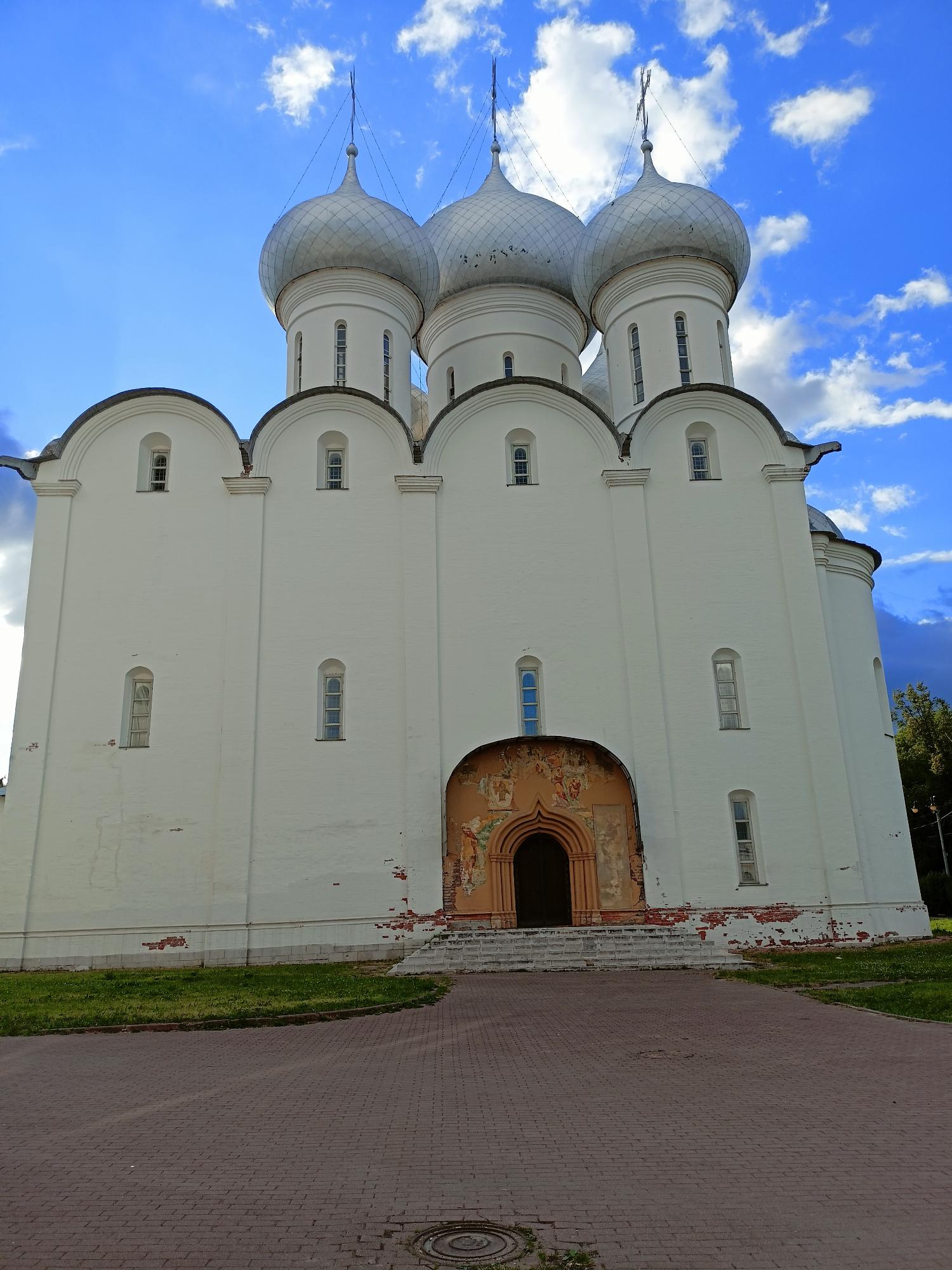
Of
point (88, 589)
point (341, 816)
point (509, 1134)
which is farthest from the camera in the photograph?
point (88, 589)

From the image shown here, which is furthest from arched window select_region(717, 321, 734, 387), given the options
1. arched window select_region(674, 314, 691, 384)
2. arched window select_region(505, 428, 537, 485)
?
arched window select_region(505, 428, 537, 485)

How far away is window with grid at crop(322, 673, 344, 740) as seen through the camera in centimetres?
1470

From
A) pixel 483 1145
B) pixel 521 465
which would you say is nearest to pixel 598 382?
pixel 521 465

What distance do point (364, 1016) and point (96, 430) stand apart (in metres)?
11.5

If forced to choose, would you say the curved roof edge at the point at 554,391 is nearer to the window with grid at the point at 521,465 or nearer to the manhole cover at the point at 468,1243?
the window with grid at the point at 521,465

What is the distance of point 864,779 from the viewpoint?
15305 millimetres

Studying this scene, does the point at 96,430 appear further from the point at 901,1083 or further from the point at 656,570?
the point at 901,1083

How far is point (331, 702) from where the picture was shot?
48.9 ft

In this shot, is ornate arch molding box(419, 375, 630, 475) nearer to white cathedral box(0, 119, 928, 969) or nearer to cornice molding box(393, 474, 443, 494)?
white cathedral box(0, 119, 928, 969)

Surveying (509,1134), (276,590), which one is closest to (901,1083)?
(509,1134)

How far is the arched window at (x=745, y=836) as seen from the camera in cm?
1418

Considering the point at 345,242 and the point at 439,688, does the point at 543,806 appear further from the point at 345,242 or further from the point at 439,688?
the point at 345,242

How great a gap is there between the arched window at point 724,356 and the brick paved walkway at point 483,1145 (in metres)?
13.3

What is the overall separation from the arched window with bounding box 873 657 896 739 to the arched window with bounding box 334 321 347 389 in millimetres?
10509
